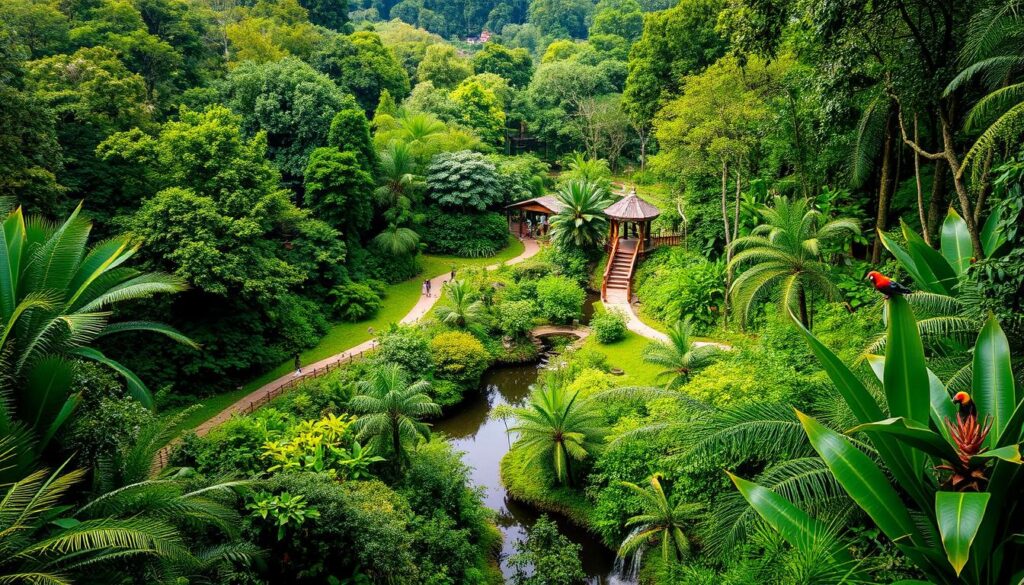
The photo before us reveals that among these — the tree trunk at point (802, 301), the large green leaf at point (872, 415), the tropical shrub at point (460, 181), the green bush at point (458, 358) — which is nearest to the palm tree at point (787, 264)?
the tree trunk at point (802, 301)

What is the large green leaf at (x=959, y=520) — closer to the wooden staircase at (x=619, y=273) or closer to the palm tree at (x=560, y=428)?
the palm tree at (x=560, y=428)

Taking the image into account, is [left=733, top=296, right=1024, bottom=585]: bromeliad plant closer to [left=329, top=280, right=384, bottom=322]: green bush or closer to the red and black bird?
the red and black bird

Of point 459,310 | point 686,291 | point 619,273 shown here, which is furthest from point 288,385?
point 619,273

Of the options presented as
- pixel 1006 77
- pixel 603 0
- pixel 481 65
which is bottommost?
pixel 1006 77

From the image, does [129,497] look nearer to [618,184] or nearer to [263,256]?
[263,256]

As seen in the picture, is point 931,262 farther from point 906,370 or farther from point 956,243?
point 906,370

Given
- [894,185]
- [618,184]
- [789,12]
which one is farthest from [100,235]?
[618,184]
